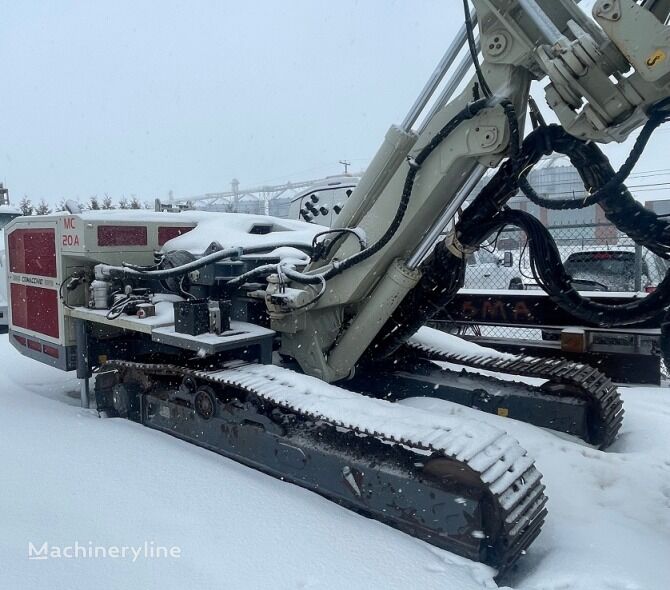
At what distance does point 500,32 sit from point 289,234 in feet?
8.24

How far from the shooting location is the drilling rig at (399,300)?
2789 mm

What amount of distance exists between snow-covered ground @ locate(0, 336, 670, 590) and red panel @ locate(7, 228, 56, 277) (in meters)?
1.59

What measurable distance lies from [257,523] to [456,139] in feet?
7.33

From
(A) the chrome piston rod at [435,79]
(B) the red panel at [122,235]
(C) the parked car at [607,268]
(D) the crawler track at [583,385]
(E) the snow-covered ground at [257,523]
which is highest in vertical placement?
(A) the chrome piston rod at [435,79]

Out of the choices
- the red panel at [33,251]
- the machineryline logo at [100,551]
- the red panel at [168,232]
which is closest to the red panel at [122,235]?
the red panel at [168,232]

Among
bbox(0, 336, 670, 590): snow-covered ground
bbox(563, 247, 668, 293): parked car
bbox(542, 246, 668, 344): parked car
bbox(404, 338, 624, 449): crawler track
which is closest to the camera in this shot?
bbox(0, 336, 670, 590): snow-covered ground

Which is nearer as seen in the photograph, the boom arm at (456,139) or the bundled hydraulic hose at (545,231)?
the boom arm at (456,139)

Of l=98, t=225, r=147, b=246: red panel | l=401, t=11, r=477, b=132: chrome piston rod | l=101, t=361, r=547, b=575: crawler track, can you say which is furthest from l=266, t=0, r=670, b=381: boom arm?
l=98, t=225, r=147, b=246: red panel

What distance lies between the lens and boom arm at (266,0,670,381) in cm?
268

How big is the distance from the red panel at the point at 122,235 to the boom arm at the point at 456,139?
164 cm

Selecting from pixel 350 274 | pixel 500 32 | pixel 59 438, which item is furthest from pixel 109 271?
pixel 500 32

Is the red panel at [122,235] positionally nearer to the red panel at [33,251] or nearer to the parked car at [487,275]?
the red panel at [33,251]

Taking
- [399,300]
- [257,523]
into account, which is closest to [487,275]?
[399,300]

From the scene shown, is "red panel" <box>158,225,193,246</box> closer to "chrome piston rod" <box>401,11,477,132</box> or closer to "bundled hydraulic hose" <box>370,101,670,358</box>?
"bundled hydraulic hose" <box>370,101,670,358</box>
